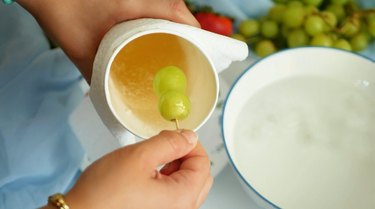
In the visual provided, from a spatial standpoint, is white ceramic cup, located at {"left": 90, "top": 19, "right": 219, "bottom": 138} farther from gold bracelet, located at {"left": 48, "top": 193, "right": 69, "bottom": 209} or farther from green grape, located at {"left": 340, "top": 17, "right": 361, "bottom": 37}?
green grape, located at {"left": 340, "top": 17, "right": 361, "bottom": 37}

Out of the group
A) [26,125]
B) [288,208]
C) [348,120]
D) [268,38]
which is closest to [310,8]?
[268,38]

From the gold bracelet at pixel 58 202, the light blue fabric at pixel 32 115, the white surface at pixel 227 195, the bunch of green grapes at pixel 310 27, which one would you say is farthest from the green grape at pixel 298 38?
the gold bracelet at pixel 58 202

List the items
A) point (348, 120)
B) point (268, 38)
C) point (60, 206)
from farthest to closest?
point (268, 38) → point (348, 120) → point (60, 206)

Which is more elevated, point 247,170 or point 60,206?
point 60,206

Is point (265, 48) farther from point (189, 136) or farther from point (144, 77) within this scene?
point (189, 136)

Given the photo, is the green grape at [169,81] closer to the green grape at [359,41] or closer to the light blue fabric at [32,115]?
the light blue fabric at [32,115]

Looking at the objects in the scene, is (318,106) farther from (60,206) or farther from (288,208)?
(60,206)

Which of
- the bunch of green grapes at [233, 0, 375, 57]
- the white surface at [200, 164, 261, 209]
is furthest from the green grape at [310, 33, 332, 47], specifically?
the white surface at [200, 164, 261, 209]

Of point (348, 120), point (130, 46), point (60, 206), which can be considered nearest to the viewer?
point (60, 206)
